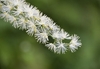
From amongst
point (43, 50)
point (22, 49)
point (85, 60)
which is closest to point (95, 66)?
point (85, 60)

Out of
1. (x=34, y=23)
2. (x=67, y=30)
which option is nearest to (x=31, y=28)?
(x=34, y=23)

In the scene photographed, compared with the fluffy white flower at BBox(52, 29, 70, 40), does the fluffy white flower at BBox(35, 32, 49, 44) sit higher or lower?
lower

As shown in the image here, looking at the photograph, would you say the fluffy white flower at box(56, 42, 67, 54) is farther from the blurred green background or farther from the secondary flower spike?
the blurred green background

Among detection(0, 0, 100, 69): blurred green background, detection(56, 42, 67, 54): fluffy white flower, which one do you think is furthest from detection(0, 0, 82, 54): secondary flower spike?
detection(0, 0, 100, 69): blurred green background

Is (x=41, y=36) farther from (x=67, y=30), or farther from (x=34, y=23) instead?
(x=67, y=30)

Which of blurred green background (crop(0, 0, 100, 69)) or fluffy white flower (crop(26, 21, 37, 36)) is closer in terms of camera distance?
fluffy white flower (crop(26, 21, 37, 36))

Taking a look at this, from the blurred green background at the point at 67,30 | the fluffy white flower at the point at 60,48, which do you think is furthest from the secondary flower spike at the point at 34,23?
Result: the blurred green background at the point at 67,30

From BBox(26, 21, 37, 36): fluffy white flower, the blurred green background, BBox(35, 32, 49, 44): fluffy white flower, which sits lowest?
BBox(35, 32, 49, 44): fluffy white flower

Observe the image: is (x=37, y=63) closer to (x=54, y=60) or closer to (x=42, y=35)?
(x=54, y=60)
